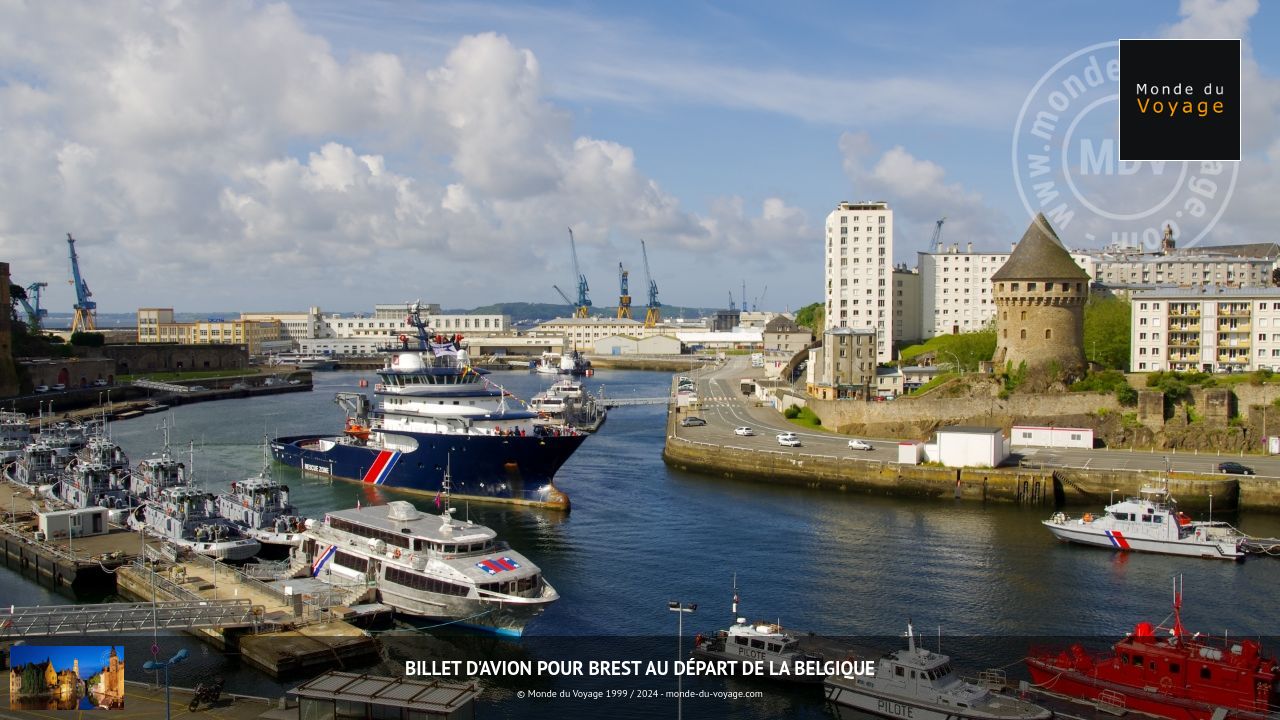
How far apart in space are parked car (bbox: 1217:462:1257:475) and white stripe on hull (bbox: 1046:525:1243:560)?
25.4 ft

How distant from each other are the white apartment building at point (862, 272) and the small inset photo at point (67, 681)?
5371 cm

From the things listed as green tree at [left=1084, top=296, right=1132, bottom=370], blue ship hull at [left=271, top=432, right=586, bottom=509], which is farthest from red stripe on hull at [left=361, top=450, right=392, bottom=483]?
green tree at [left=1084, top=296, right=1132, bottom=370]

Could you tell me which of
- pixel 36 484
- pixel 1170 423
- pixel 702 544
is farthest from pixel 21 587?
pixel 1170 423

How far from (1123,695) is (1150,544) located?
1178cm

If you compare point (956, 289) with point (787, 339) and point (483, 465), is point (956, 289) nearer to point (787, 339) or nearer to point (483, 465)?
point (787, 339)

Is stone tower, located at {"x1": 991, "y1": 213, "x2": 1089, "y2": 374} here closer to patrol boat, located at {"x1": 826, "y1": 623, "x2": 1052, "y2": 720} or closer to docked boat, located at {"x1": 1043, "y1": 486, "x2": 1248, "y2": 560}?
docked boat, located at {"x1": 1043, "y1": 486, "x2": 1248, "y2": 560}

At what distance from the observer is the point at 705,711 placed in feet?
54.1

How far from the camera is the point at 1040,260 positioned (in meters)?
43.2

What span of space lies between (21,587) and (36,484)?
12.1m

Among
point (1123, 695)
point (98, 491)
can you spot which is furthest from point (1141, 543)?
point (98, 491)

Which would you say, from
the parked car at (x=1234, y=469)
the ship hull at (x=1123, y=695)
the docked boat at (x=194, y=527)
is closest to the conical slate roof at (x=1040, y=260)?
the parked car at (x=1234, y=469)

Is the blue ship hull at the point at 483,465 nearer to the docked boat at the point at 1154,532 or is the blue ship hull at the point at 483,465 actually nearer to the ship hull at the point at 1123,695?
the docked boat at the point at 1154,532

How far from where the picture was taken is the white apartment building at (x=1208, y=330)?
43156mm

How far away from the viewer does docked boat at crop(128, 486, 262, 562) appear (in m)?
24.4
